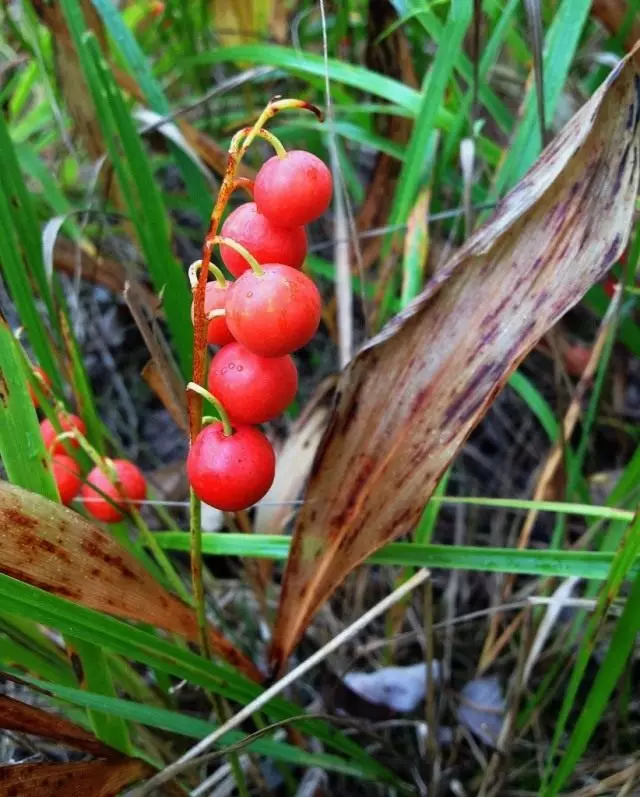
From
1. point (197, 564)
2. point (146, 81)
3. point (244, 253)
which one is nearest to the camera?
point (244, 253)

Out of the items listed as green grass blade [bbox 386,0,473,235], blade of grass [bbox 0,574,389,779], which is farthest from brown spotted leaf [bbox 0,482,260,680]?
green grass blade [bbox 386,0,473,235]

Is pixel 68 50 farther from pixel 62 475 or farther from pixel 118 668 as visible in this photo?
pixel 118 668

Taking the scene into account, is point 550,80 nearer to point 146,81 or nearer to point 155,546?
point 146,81

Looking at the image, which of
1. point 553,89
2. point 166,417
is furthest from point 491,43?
point 166,417

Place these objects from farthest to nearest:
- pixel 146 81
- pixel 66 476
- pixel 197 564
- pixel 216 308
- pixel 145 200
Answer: pixel 146 81, pixel 145 200, pixel 66 476, pixel 197 564, pixel 216 308

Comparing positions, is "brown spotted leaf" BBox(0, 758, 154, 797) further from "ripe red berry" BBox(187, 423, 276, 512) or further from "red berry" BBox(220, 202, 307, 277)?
"red berry" BBox(220, 202, 307, 277)

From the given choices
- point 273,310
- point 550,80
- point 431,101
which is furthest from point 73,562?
point 550,80
